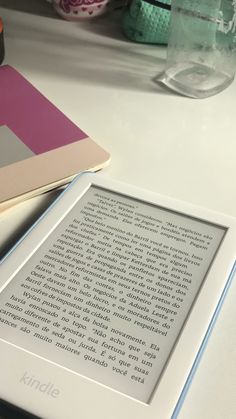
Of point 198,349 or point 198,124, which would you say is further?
point 198,124

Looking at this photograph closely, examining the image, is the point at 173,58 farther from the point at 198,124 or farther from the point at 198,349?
the point at 198,349

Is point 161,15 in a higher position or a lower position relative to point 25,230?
higher

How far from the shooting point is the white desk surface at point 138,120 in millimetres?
419

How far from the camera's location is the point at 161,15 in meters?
0.73

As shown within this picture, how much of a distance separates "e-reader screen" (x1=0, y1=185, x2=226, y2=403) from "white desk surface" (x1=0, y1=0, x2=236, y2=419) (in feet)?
0.12

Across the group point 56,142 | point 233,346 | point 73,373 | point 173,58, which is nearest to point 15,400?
point 73,373

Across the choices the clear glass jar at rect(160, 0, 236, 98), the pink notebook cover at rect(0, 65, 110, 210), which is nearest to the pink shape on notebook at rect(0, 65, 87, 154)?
the pink notebook cover at rect(0, 65, 110, 210)

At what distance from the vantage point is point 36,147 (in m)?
0.56

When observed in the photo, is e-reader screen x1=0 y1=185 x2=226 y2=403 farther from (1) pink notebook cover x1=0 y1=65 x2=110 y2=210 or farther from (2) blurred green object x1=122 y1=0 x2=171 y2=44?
(2) blurred green object x1=122 y1=0 x2=171 y2=44

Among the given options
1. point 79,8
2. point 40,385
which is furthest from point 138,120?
point 40,385

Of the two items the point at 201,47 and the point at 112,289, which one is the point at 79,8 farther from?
the point at 112,289

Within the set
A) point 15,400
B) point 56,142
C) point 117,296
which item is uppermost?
point 56,142

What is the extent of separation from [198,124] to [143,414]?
0.37m

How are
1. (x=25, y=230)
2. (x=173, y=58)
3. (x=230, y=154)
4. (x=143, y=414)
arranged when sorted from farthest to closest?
1. (x=173, y=58)
2. (x=230, y=154)
3. (x=25, y=230)
4. (x=143, y=414)
